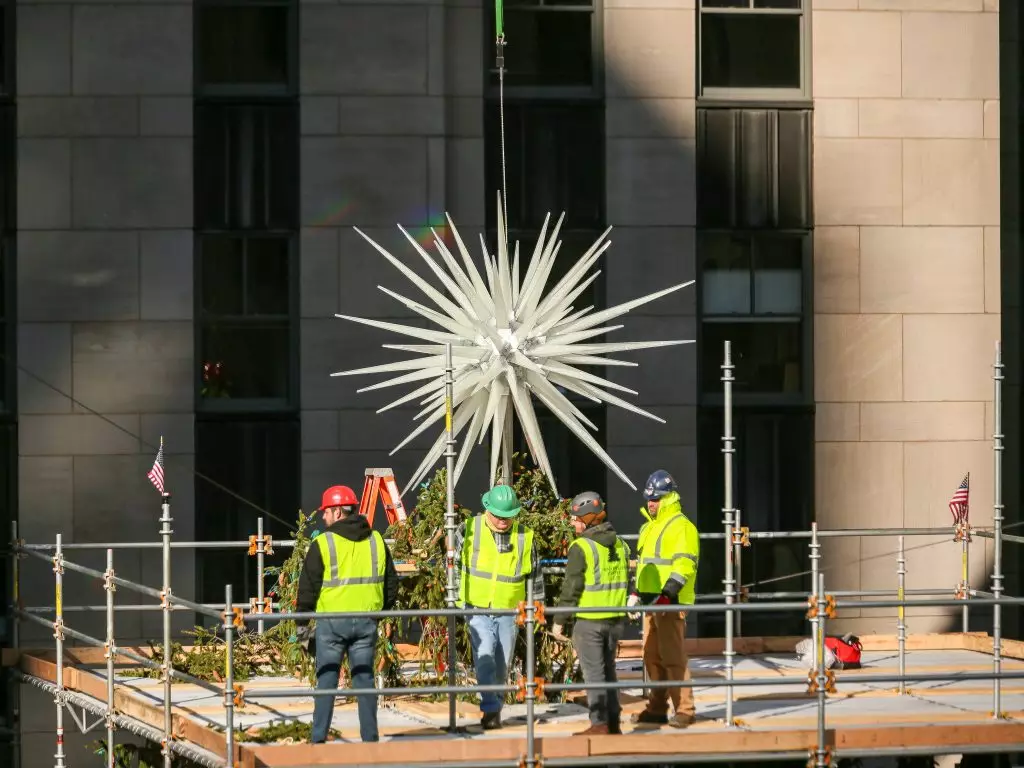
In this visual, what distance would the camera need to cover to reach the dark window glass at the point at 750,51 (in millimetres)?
24000

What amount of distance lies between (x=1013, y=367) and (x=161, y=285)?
11.0 meters

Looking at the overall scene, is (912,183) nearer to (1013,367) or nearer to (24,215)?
(1013,367)

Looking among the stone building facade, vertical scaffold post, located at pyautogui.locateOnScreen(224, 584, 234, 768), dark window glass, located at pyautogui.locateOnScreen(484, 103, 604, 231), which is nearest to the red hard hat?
vertical scaffold post, located at pyautogui.locateOnScreen(224, 584, 234, 768)

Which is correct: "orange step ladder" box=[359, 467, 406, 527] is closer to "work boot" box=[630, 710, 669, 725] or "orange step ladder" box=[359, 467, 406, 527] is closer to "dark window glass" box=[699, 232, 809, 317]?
"dark window glass" box=[699, 232, 809, 317]

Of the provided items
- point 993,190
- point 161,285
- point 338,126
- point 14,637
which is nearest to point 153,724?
point 14,637

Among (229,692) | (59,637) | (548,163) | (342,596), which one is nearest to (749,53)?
(548,163)

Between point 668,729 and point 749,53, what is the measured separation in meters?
10.6

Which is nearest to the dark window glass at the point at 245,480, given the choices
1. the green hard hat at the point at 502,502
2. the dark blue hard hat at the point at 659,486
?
the green hard hat at the point at 502,502

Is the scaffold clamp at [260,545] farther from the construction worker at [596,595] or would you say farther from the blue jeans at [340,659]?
the construction worker at [596,595]

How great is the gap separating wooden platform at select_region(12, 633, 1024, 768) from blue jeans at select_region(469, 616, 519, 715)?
0.29 metres

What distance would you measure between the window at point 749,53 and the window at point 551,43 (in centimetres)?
148

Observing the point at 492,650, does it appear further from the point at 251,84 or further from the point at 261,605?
the point at 251,84

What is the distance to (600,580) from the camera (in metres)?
16.0

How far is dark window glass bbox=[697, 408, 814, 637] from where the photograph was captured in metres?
23.8
